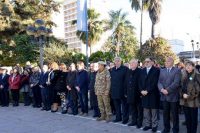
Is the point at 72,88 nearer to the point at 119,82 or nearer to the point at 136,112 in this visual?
the point at 119,82

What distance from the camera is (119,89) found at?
10.3 m

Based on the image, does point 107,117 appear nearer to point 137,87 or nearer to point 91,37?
point 137,87

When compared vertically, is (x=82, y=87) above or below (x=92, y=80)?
below

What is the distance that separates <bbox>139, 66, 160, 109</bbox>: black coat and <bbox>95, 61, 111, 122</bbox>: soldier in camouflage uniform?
5.26 ft

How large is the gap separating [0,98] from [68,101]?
15.1 feet

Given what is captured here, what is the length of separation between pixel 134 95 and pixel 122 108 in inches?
42.0

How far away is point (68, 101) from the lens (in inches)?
496

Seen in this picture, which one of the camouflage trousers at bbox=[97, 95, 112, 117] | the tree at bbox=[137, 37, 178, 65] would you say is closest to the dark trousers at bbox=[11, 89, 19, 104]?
the camouflage trousers at bbox=[97, 95, 112, 117]

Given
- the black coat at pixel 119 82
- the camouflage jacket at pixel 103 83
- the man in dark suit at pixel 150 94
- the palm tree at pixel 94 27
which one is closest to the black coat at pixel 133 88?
the man in dark suit at pixel 150 94

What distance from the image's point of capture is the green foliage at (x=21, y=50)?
32.6m

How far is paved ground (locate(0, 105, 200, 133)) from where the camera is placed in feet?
31.3

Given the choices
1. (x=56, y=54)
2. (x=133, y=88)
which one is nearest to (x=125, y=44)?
(x=56, y=54)

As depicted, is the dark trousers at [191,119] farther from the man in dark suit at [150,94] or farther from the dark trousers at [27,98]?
the dark trousers at [27,98]

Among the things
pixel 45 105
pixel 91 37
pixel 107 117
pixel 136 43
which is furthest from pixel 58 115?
pixel 136 43
